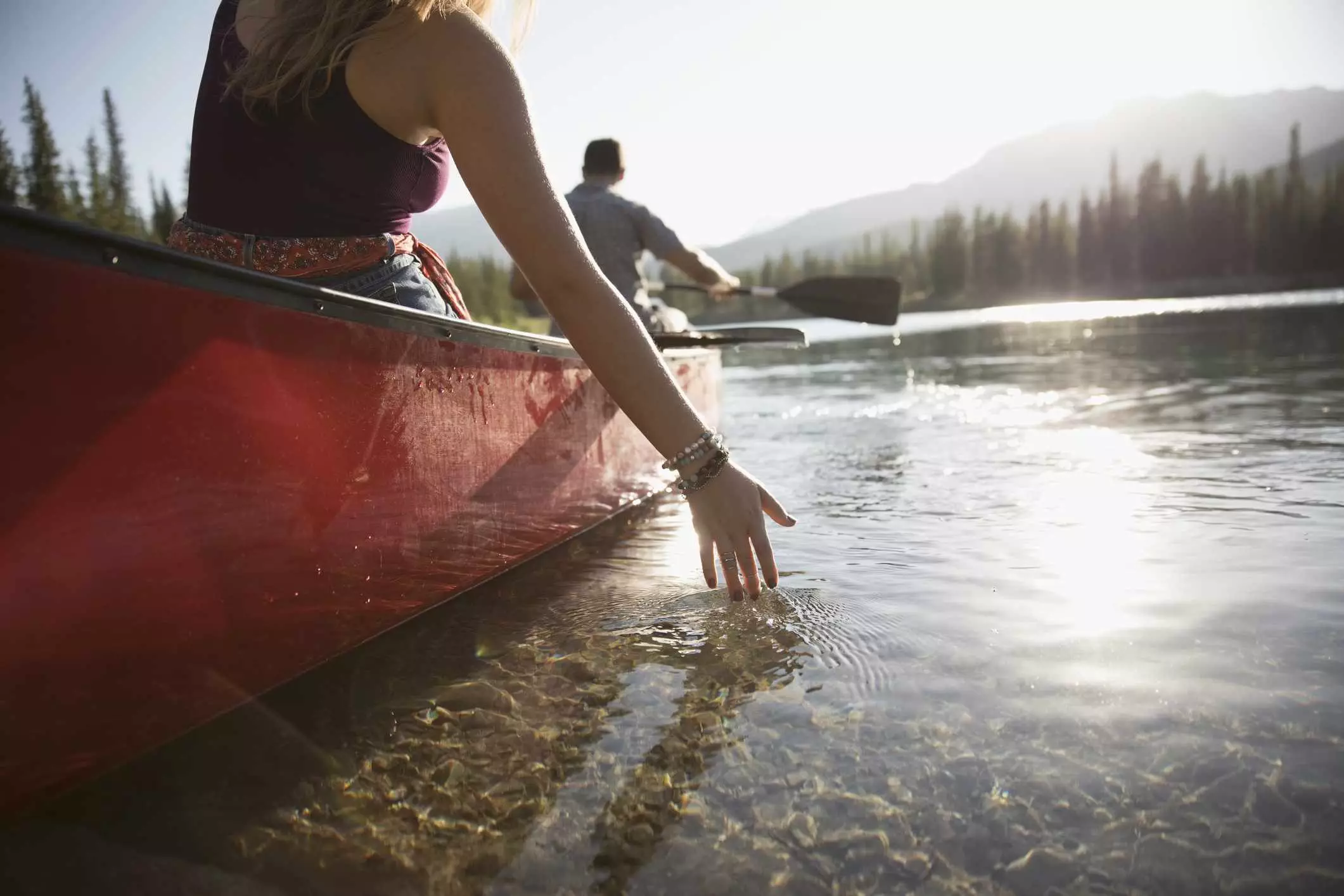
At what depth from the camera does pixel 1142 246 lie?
103m

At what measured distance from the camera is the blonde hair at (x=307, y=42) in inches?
68.1

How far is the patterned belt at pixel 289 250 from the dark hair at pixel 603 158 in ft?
14.4

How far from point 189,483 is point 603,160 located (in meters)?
5.25

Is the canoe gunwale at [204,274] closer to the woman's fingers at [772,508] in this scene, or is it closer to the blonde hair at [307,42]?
the blonde hair at [307,42]

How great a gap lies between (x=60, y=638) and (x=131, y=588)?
133mm

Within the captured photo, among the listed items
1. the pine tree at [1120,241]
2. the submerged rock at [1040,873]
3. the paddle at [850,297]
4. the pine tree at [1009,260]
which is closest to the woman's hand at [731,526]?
the submerged rock at [1040,873]

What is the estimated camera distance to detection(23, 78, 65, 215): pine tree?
45.9 meters

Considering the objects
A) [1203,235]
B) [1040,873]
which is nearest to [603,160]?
[1040,873]

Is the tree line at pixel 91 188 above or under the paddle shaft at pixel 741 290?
above

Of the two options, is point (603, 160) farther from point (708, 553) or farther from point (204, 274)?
point (708, 553)

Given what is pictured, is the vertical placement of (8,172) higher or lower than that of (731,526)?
higher

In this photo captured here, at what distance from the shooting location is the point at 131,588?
1.63m

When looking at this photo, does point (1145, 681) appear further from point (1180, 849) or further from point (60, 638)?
point (60, 638)

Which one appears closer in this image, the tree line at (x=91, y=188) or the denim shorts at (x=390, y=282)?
the denim shorts at (x=390, y=282)
